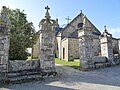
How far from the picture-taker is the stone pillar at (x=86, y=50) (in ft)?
38.5

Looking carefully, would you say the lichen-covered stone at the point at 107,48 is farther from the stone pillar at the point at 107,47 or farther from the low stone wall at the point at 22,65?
the low stone wall at the point at 22,65

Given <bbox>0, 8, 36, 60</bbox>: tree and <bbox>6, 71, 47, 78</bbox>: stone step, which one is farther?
<bbox>0, 8, 36, 60</bbox>: tree

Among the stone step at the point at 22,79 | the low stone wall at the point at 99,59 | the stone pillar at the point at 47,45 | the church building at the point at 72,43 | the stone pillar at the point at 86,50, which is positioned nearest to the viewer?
the stone step at the point at 22,79

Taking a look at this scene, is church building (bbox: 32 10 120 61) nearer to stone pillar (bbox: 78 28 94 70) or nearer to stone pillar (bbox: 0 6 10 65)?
stone pillar (bbox: 78 28 94 70)

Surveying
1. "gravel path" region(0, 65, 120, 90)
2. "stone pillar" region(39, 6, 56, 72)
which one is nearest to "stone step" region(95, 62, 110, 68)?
"gravel path" region(0, 65, 120, 90)

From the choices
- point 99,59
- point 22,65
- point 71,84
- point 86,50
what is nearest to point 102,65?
point 99,59

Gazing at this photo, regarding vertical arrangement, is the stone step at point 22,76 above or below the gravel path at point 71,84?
above

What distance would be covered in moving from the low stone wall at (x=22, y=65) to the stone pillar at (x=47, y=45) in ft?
1.21

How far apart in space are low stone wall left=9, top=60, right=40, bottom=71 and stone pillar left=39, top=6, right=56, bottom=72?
370 mm

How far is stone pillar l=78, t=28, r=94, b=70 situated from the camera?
11734 mm

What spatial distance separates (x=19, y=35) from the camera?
10953 millimetres

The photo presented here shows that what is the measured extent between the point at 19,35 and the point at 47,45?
271 centimetres

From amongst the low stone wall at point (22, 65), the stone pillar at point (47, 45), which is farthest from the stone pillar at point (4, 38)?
the stone pillar at point (47, 45)

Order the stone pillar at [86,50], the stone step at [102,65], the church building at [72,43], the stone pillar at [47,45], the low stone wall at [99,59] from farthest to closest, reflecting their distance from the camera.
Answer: the church building at [72,43], the low stone wall at [99,59], the stone step at [102,65], the stone pillar at [86,50], the stone pillar at [47,45]
